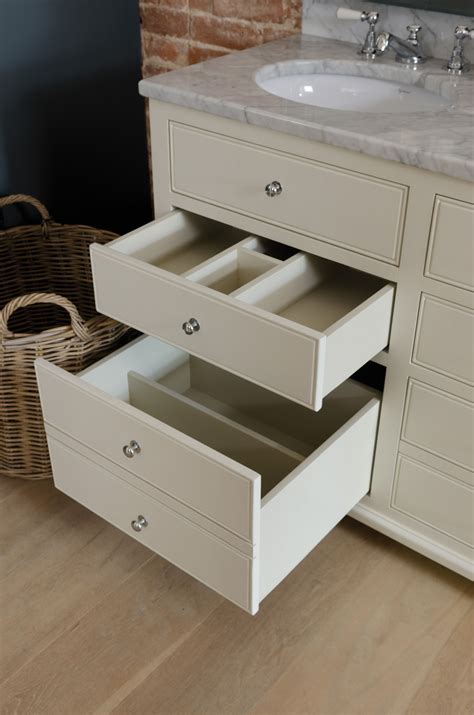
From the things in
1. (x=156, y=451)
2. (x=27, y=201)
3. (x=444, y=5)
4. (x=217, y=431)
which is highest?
(x=444, y=5)

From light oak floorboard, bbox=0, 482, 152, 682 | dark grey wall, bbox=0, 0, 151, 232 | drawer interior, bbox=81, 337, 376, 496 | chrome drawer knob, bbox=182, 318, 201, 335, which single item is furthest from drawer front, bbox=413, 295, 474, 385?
dark grey wall, bbox=0, 0, 151, 232

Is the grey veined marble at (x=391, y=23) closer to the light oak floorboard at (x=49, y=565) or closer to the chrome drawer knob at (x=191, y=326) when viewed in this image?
the chrome drawer knob at (x=191, y=326)

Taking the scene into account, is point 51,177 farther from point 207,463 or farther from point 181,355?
point 207,463

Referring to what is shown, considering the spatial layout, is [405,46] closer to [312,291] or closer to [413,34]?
[413,34]

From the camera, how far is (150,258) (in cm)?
150

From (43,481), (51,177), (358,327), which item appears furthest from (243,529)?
(51,177)

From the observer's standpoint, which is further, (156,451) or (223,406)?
(223,406)

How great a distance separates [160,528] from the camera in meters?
1.38

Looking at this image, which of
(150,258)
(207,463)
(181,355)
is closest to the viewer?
(207,463)

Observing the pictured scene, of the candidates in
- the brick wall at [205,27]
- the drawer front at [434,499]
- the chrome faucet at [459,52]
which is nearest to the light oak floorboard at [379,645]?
the drawer front at [434,499]

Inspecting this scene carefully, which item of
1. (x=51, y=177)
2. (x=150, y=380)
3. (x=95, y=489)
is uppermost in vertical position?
(x=51, y=177)

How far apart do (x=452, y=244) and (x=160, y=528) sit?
2.21 ft

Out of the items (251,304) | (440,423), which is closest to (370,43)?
(251,304)

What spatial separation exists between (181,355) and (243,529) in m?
0.57
